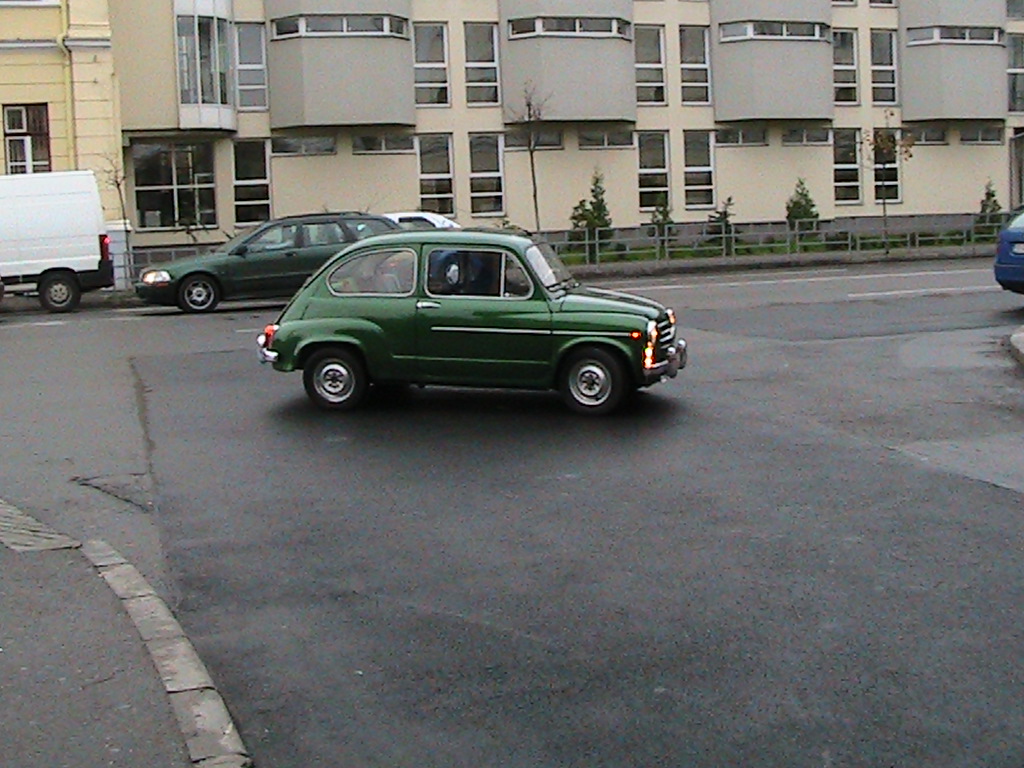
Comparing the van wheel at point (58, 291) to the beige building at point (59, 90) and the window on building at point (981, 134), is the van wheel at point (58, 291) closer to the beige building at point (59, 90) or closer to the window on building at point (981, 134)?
the beige building at point (59, 90)

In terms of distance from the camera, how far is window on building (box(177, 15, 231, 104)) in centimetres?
3741

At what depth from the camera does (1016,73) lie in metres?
48.2

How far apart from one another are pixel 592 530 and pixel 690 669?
254 centimetres

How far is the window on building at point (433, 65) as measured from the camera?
136 ft

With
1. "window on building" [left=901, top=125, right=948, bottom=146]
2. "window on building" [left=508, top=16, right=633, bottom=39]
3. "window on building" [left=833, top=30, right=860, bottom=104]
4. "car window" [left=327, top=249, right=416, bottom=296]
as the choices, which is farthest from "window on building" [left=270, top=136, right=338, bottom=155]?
"car window" [left=327, top=249, right=416, bottom=296]

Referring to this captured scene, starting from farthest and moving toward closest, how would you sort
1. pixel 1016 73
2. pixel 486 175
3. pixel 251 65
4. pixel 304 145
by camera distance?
pixel 1016 73 → pixel 486 175 → pixel 304 145 → pixel 251 65

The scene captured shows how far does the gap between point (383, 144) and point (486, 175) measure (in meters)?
3.01

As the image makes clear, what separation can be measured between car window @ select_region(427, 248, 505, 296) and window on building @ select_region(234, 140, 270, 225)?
91.4 feet

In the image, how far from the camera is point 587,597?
23.6 feet

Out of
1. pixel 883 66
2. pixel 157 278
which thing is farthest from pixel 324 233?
pixel 883 66

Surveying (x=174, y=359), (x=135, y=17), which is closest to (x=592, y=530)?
(x=174, y=359)

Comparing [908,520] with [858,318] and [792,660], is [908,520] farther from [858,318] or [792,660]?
[858,318]

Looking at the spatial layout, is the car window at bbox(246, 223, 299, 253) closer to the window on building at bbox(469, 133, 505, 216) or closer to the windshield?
the windshield

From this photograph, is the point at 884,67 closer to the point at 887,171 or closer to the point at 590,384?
the point at 887,171
